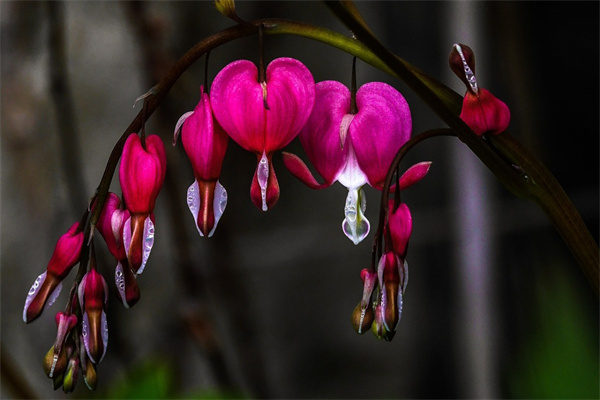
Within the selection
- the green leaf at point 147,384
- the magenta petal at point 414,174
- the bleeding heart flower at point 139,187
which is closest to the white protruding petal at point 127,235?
the bleeding heart flower at point 139,187

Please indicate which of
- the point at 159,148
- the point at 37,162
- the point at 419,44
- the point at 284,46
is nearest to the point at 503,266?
the point at 419,44

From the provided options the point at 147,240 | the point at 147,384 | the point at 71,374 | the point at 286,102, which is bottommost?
the point at 147,384

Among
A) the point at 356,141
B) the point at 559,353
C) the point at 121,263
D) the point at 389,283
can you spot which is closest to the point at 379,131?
the point at 356,141

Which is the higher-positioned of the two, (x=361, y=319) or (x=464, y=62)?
(x=464, y=62)

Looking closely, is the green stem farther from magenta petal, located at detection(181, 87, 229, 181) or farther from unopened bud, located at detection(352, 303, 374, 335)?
unopened bud, located at detection(352, 303, 374, 335)

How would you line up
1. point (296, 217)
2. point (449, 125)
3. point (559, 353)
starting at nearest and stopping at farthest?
point (449, 125)
point (559, 353)
point (296, 217)

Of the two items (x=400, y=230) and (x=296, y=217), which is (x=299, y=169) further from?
(x=296, y=217)

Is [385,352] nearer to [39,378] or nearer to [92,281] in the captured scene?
[39,378]
